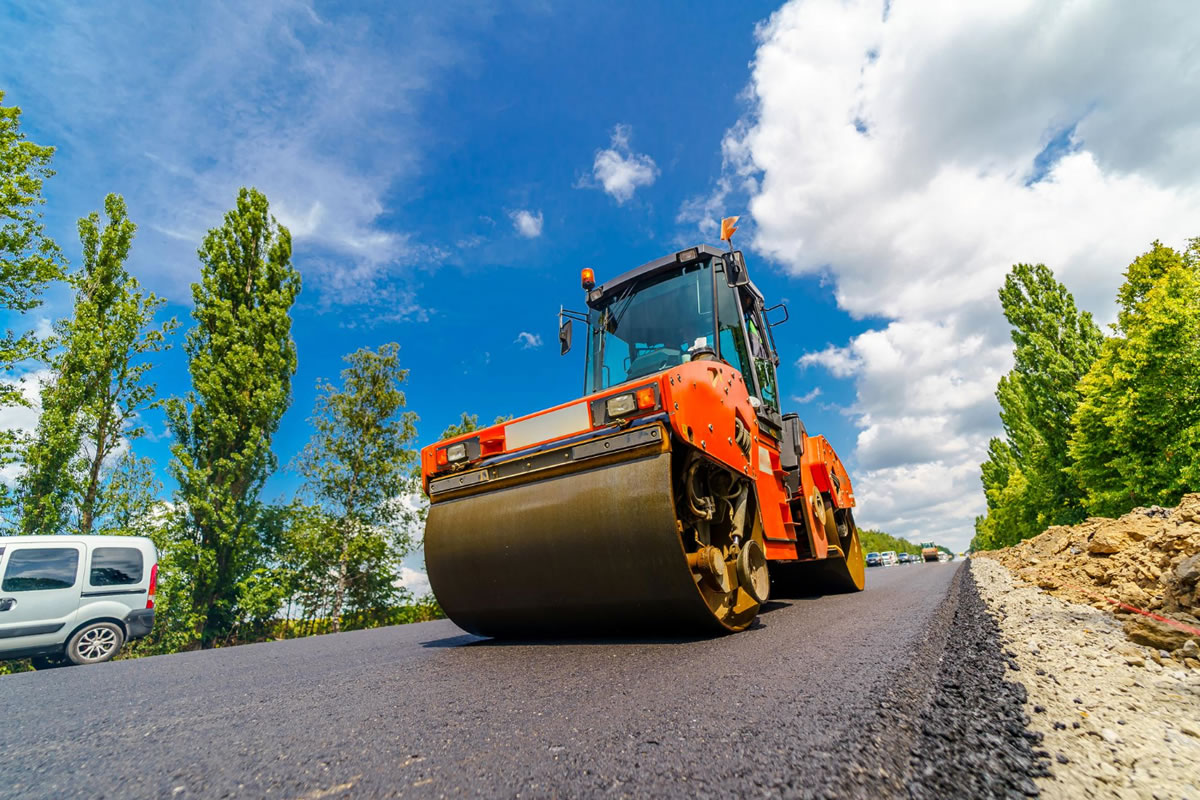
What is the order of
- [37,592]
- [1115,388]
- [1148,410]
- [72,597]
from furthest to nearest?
1. [1115,388]
2. [1148,410]
3. [72,597]
4. [37,592]

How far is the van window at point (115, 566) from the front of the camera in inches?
311

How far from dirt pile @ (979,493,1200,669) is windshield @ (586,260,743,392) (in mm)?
3058

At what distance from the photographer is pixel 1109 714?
162 cm

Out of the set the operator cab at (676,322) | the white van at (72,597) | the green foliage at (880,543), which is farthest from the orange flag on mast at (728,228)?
the green foliage at (880,543)

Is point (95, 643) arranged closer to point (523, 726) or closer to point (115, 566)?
point (115, 566)

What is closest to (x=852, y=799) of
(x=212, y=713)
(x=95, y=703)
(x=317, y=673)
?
(x=212, y=713)

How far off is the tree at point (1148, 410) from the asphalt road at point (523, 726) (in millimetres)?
14963

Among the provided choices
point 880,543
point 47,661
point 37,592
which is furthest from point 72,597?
point 880,543

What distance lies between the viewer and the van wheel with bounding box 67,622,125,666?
7.45 meters

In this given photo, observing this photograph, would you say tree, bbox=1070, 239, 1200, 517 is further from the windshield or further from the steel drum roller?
the steel drum roller

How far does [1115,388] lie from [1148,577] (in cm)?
1396

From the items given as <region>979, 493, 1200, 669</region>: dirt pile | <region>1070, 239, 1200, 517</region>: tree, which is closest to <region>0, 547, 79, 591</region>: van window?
<region>979, 493, 1200, 669</region>: dirt pile

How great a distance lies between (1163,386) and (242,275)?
80.4 feet

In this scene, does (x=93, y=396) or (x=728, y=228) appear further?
(x=93, y=396)
